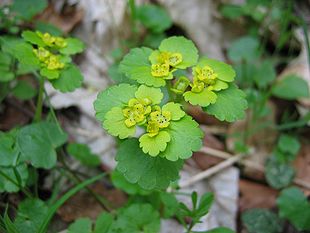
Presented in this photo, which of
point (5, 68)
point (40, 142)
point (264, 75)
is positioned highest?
point (5, 68)

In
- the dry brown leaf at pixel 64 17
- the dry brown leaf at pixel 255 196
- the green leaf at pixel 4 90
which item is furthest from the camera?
the dry brown leaf at pixel 64 17

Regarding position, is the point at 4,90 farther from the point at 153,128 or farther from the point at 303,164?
the point at 303,164

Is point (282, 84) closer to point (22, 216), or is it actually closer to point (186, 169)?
point (186, 169)

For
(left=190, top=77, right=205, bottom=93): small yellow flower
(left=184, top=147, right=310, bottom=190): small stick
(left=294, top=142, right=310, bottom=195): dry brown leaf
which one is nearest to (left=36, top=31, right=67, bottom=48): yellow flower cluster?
(left=190, top=77, right=205, bottom=93): small yellow flower

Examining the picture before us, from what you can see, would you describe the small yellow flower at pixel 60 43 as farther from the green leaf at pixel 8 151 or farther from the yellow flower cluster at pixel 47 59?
the green leaf at pixel 8 151

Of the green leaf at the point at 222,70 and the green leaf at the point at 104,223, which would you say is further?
the green leaf at the point at 104,223

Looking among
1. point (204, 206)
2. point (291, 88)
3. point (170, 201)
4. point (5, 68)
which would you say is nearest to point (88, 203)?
point (170, 201)

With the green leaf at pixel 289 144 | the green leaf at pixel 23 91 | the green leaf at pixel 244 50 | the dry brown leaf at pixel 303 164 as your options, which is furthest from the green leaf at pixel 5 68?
the dry brown leaf at pixel 303 164

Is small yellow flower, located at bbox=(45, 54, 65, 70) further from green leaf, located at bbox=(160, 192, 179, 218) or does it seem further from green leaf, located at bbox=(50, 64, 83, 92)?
green leaf, located at bbox=(160, 192, 179, 218)
